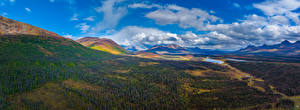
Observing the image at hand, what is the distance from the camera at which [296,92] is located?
129 meters

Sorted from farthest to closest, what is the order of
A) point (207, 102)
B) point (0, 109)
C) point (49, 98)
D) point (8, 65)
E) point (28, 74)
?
point (8, 65), point (28, 74), point (49, 98), point (207, 102), point (0, 109)

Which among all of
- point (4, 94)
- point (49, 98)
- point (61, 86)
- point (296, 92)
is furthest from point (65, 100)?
point (296, 92)

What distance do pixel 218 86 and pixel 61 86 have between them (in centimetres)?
18315

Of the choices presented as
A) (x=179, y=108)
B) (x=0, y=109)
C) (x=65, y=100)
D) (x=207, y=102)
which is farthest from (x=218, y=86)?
(x=0, y=109)

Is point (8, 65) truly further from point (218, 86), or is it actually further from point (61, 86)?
point (218, 86)

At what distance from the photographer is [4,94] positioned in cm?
12000

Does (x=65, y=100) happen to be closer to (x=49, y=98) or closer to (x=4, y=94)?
(x=49, y=98)

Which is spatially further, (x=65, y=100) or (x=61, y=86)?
(x=61, y=86)

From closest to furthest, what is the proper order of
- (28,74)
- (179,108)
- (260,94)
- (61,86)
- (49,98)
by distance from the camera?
(179,108) < (49,98) < (260,94) < (61,86) < (28,74)

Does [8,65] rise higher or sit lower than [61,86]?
higher

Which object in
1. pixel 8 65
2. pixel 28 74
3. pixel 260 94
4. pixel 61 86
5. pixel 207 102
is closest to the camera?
pixel 207 102

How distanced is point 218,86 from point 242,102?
4801 centimetres

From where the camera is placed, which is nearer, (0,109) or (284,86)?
(0,109)

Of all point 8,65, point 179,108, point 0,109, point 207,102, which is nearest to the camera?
point 0,109
